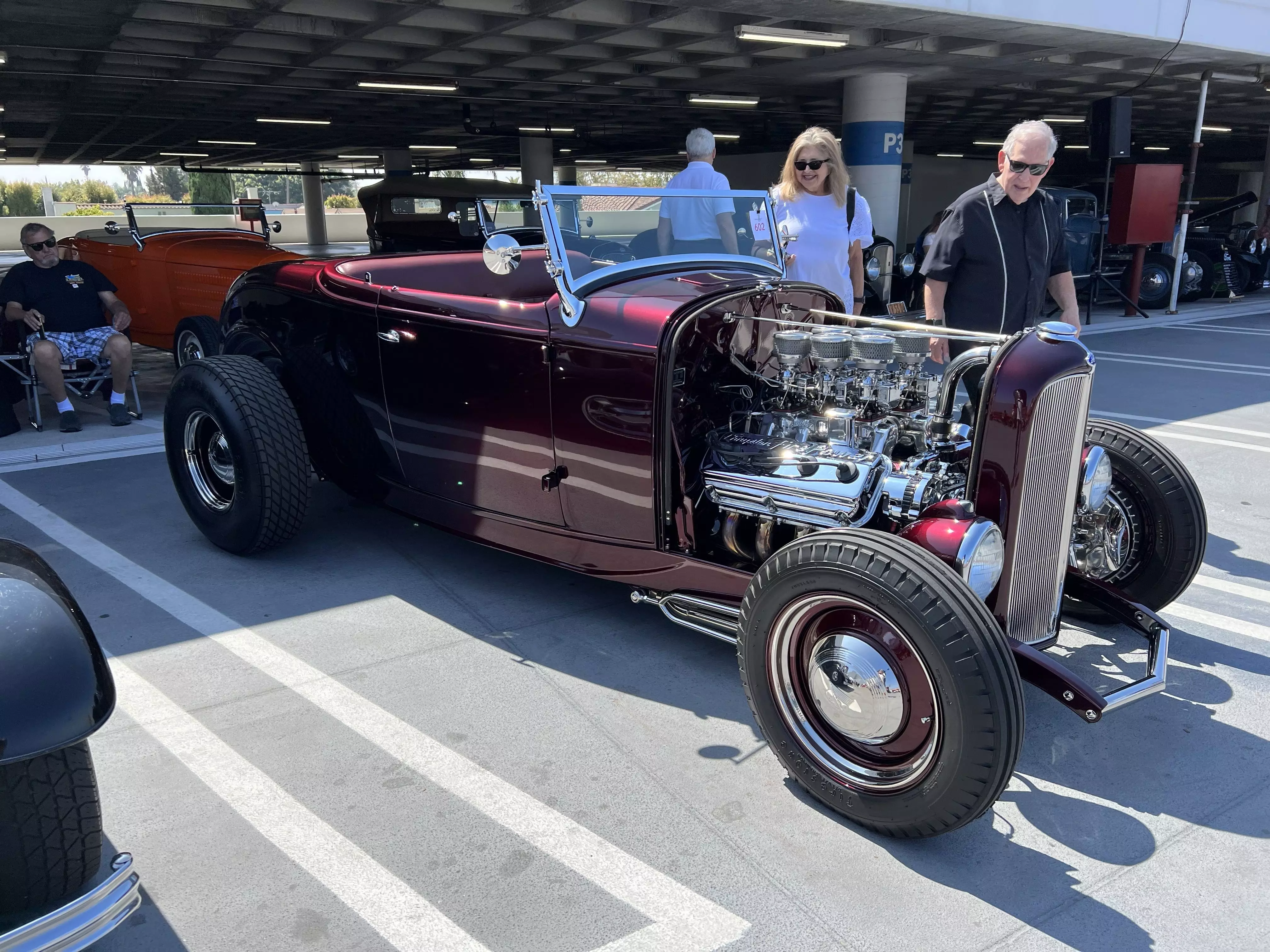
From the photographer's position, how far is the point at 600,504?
3383 millimetres

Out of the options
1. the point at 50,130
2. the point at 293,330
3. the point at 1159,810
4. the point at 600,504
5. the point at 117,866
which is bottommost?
the point at 1159,810

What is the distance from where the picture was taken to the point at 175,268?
791cm

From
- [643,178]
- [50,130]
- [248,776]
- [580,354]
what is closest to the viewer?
[248,776]

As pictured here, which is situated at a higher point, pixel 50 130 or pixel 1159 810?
pixel 50 130

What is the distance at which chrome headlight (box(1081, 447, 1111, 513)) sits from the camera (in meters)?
3.14

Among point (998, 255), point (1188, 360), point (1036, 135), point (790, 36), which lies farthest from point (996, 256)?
point (790, 36)

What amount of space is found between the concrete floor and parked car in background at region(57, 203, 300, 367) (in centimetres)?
392

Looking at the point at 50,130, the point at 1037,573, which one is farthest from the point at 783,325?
the point at 50,130

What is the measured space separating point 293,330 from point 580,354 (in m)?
1.79

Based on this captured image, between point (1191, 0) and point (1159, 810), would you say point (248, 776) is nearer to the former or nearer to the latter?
point (1159, 810)

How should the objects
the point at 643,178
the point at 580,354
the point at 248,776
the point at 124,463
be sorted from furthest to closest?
the point at 643,178
the point at 124,463
the point at 580,354
the point at 248,776

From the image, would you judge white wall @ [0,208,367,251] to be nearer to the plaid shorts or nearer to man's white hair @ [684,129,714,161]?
the plaid shorts

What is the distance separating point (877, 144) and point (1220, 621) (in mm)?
11856

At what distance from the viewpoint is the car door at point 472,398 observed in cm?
347
